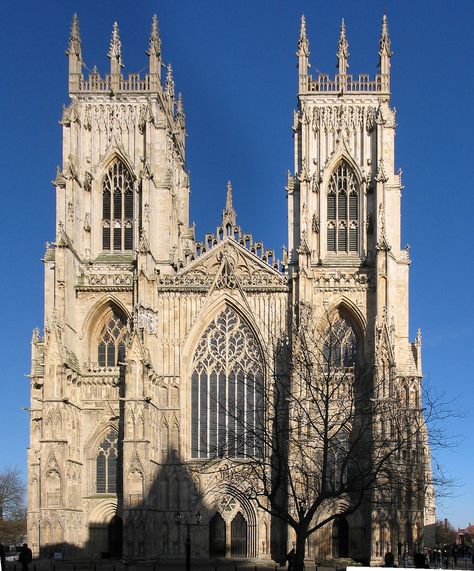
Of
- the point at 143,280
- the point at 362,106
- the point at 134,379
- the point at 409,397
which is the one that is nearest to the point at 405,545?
the point at 409,397

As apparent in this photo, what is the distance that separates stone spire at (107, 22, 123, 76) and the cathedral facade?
0.30ft

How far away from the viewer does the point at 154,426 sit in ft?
168

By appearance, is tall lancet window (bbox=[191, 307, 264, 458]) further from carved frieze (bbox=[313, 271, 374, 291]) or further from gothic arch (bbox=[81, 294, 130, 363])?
gothic arch (bbox=[81, 294, 130, 363])

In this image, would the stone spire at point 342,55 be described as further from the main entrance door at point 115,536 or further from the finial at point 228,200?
the main entrance door at point 115,536

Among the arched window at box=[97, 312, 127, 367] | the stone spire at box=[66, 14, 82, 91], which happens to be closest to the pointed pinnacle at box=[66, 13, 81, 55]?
the stone spire at box=[66, 14, 82, 91]

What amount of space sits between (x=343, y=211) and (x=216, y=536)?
18.4 m

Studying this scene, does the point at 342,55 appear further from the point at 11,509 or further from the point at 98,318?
the point at 11,509

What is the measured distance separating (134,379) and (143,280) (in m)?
5.55

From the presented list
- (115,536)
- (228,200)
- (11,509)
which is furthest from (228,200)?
(11,509)

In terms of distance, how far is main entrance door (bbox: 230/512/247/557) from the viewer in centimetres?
5156

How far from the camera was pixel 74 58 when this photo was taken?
57375mm

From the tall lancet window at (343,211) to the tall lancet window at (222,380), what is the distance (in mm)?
6867

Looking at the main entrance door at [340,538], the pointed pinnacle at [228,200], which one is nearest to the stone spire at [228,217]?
the pointed pinnacle at [228,200]

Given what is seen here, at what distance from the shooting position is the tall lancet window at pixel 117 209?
183 feet
